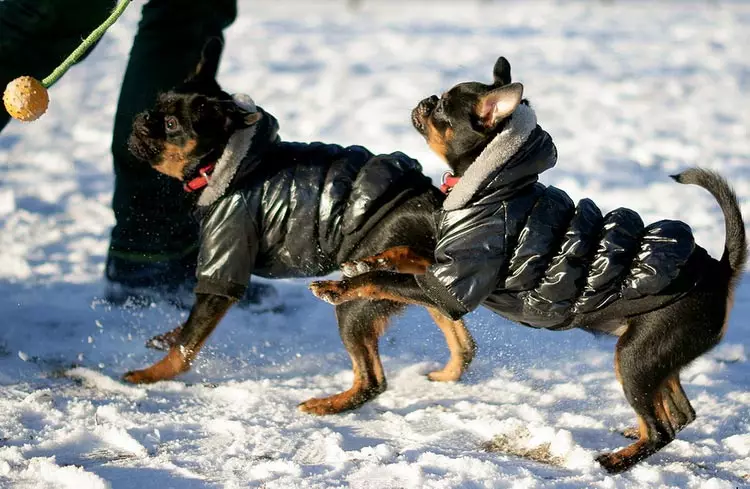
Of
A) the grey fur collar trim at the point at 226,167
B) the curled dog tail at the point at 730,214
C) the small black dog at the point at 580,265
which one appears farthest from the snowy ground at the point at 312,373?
the grey fur collar trim at the point at 226,167

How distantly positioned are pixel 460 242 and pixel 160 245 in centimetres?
188

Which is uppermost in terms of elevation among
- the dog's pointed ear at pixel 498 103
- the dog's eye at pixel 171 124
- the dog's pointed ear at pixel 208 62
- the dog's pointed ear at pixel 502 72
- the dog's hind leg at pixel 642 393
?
the dog's pointed ear at pixel 208 62

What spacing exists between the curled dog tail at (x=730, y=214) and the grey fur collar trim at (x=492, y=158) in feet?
2.03

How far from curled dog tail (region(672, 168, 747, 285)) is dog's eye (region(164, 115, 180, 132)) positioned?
1.97 metres

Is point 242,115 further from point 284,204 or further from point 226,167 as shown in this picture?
point 284,204

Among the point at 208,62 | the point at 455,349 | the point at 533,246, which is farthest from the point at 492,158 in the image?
the point at 208,62

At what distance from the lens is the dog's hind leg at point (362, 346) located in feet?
11.4

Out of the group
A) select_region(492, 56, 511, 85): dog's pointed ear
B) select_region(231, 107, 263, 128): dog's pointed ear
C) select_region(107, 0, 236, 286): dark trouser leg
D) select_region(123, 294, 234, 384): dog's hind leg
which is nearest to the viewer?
select_region(492, 56, 511, 85): dog's pointed ear

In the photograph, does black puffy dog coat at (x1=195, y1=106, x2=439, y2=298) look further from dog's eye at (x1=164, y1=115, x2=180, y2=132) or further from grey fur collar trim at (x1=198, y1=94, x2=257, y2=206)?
dog's eye at (x1=164, y1=115, x2=180, y2=132)

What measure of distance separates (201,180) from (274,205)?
0.32m

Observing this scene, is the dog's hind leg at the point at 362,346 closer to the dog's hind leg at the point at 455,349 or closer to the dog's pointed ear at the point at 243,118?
the dog's hind leg at the point at 455,349

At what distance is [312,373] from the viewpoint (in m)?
3.87

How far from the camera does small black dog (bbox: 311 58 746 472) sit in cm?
297

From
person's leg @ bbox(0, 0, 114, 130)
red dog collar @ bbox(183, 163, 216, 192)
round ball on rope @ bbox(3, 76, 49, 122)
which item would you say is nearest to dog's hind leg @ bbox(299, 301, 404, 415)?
red dog collar @ bbox(183, 163, 216, 192)
